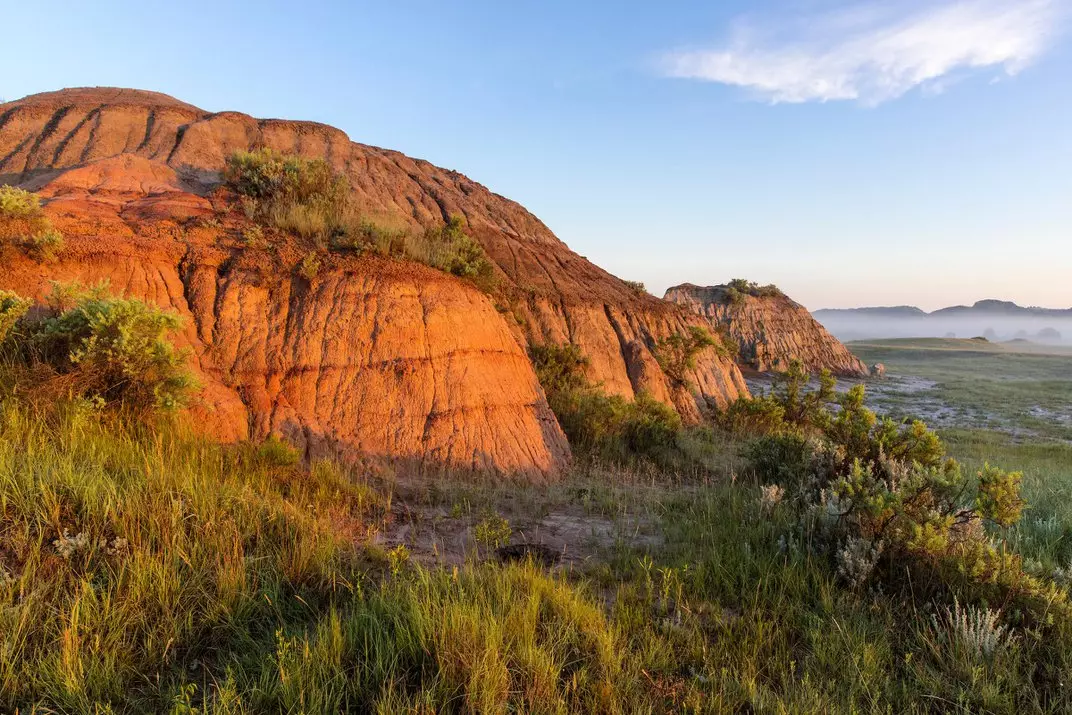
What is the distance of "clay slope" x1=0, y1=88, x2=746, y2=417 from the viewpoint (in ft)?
51.8

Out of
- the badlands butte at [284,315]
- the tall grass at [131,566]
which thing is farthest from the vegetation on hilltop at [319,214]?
the tall grass at [131,566]

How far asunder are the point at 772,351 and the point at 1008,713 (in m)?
42.5

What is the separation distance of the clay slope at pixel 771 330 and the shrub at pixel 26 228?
39.2 m

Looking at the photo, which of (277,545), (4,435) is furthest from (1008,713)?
(4,435)

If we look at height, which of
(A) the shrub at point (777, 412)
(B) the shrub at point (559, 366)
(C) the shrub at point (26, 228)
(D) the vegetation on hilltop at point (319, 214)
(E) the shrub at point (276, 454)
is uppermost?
(D) the vegetation on hilltop at point (319, 214)

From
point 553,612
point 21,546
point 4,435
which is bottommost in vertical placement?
point 553,612

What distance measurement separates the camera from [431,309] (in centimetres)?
1060

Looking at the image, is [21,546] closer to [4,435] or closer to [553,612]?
[4,435]

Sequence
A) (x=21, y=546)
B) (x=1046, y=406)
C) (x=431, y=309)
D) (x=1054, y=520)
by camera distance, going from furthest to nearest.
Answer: (x=1046, y=406) → (x=431, y=309) → (x=1054, y=520) → (x=21, y=546)

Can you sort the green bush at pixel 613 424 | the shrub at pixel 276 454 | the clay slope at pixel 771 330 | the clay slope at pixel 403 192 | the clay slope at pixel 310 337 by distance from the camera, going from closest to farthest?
the shrub at pixel 276 454 → the clay slope at pixel 310 337 → the green bush at pixel 613 424 → the clay slope at pixel 403 192 → the clay slope at pixel 771 330

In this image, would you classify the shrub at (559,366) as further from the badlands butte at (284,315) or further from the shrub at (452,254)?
the shrub at (452,254)

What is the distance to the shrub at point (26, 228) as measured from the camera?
7.96m

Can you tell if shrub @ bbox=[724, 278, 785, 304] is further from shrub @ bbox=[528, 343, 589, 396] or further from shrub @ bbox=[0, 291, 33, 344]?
shrub @ bbox=[0, 291, 33, 344]

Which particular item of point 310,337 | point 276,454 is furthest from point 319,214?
point 276,454
